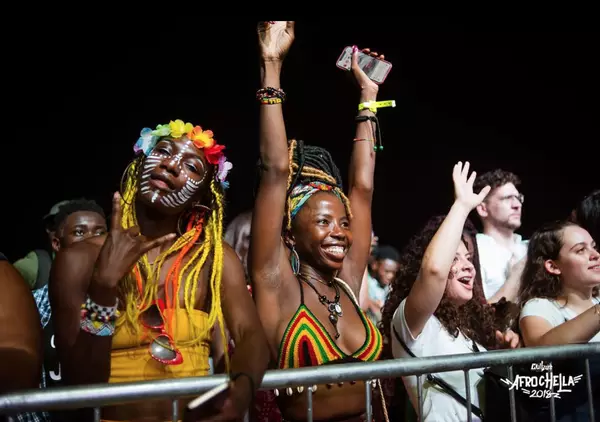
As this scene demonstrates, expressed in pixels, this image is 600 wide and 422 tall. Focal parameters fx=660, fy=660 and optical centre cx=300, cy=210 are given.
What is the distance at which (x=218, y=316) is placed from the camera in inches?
93.9

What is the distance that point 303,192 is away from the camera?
9.75 feet

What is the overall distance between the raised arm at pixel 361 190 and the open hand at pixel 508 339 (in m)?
0.74

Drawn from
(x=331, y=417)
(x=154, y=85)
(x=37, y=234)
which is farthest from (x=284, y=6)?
(x=37, y=234)

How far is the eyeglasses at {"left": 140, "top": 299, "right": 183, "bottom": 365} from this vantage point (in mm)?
2264

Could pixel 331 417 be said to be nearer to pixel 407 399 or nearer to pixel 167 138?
pixel 407 399

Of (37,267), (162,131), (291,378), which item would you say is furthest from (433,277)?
(37,267)

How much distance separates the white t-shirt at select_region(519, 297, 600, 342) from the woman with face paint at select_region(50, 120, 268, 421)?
1.54m

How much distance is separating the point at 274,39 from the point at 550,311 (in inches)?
72.6

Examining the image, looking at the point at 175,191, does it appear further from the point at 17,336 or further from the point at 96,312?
the point at 17,336

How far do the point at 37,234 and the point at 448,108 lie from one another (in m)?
4.58

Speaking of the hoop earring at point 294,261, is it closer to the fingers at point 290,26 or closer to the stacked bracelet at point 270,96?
the stacked bracelet at point 270,96

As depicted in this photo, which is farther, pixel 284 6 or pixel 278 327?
pixel 284 6

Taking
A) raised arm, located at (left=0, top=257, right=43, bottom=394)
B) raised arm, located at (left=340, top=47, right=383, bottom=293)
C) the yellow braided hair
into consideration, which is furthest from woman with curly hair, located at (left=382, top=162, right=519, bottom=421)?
raised arm, located at (left=0, top=257, right=43, bottom=394)

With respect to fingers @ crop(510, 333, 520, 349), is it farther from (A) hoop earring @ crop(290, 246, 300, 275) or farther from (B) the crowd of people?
(A) hoop earring @ crop(290, 246, 300, 275)
